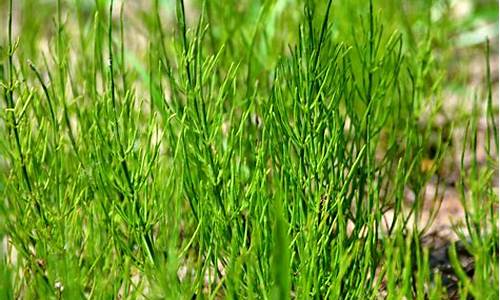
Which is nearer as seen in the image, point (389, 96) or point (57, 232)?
point (57, 232)

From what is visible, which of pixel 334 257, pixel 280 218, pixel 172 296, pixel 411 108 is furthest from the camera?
pixel 411 108

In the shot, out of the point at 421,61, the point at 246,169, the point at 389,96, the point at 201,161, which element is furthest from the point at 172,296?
the point at 421,61

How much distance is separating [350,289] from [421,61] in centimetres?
80

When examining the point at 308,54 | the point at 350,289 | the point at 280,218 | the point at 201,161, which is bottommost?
the point at 350,289

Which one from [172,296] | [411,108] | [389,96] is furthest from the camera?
[389,96]

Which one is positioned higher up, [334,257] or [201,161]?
[201,161]

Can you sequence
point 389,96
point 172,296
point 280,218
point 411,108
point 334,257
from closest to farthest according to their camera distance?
point 280,218
point 172,296
point 334,257
point 411,108
point 389,96

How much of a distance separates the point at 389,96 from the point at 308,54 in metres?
0.60

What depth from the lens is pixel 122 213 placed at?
1675 millimetres

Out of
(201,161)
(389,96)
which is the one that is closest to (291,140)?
(201,161)

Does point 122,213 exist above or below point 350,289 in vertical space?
above

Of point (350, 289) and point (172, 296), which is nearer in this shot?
point (172, 296)

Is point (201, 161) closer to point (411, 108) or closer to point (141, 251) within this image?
point (141, 251)

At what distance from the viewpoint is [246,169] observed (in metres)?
2.10
